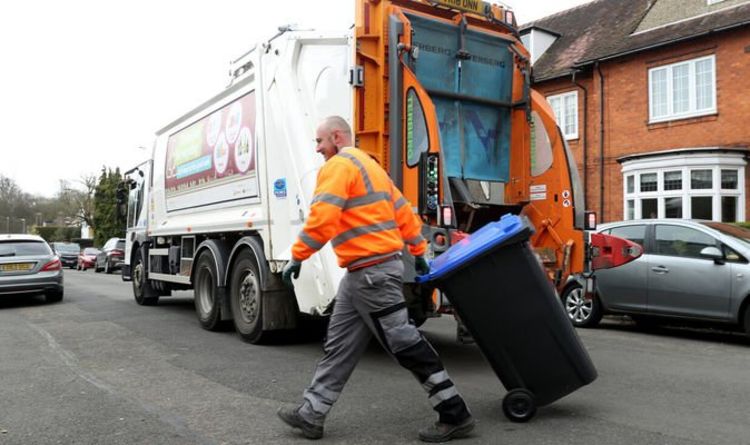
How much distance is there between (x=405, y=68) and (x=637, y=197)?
13.8m

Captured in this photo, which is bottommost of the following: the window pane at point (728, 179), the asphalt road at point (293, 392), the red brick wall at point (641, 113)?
the asphalt road at point (293, 392)

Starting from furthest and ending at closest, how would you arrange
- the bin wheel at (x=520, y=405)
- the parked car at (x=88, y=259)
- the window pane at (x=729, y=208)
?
the parked car at (x=88, y=259)
the window pane at (x=729, y=208)
the bin wheel at (x=520, y=405)

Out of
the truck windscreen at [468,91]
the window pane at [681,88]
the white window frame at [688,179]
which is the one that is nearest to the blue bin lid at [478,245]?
the truck windscreen at [468,91]

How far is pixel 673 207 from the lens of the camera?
16797 mm

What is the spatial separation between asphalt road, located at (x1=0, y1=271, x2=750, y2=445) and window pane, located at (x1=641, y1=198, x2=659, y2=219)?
953cm

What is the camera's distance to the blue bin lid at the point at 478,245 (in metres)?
3.96

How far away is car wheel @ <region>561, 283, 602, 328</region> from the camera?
8.95 m

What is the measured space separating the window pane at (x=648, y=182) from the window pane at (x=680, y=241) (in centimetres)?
946

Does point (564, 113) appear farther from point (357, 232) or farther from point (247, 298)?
point (357, 232)

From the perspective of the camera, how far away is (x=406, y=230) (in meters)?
4.15

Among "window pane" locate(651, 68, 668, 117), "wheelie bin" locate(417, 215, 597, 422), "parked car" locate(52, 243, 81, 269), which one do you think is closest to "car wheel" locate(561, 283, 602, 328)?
"wheelie bin" locate(417, 215, 597, 422)

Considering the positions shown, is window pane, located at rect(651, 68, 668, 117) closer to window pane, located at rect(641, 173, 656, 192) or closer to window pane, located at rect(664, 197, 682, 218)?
window pane, located at rect(641, 173, 656, 192)

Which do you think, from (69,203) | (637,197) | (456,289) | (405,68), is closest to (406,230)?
(456,289)

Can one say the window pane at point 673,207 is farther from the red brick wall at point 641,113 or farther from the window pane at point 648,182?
the red brick wall at point 641,113
